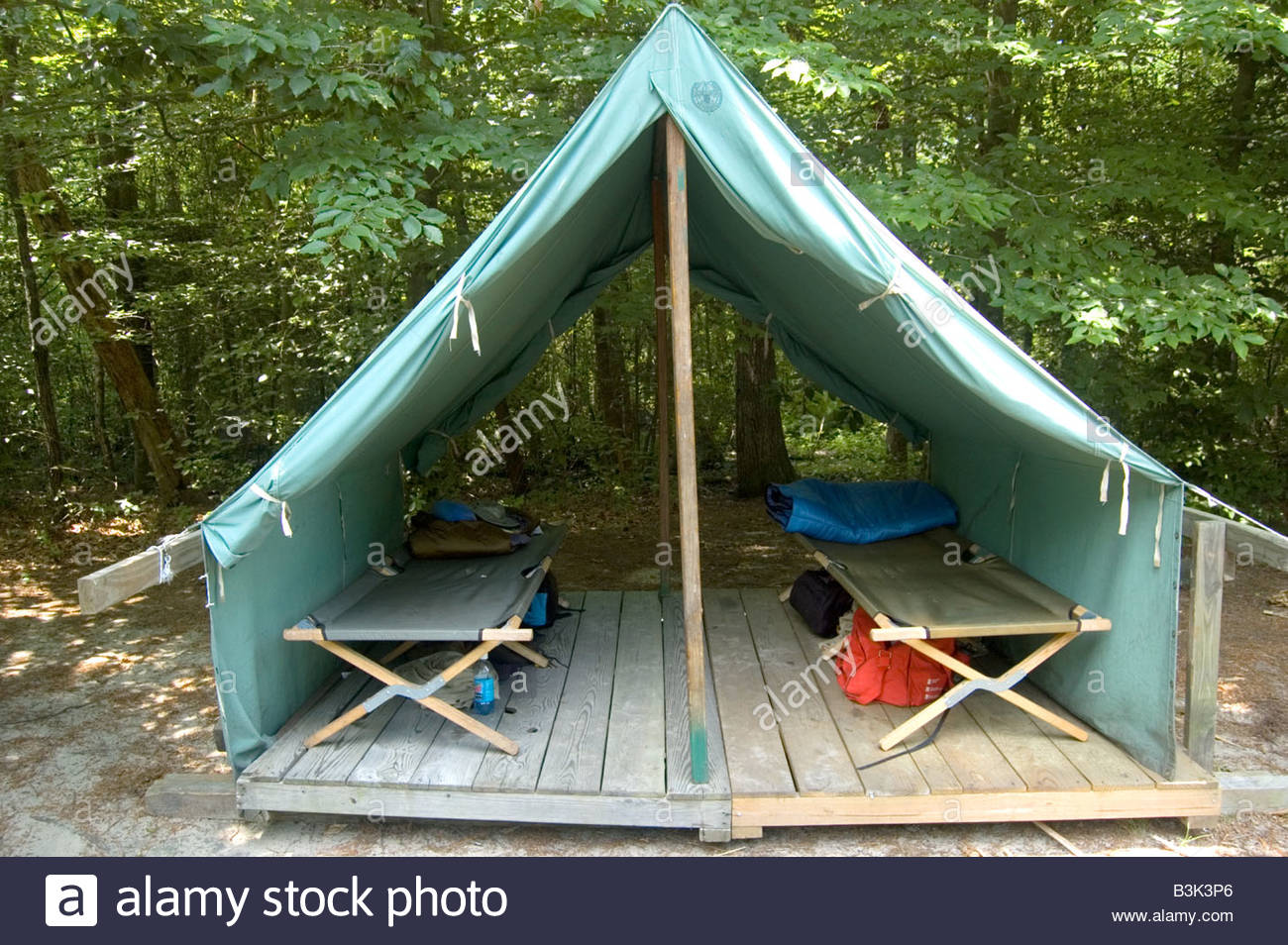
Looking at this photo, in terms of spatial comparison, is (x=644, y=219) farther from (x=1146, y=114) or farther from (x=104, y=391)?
(x=104, y=391)

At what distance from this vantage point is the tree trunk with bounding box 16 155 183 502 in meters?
6.23

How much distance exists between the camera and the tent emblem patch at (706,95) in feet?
8.05

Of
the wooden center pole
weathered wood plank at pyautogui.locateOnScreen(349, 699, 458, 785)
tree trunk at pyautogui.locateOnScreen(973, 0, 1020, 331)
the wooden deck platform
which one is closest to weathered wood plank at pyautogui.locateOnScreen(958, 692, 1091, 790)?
the wooden deck platform

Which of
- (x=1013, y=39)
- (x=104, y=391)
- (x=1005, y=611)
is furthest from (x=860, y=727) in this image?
(x=104, y=391)

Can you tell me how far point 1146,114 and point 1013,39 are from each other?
4.91 feet

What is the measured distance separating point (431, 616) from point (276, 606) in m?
0.54

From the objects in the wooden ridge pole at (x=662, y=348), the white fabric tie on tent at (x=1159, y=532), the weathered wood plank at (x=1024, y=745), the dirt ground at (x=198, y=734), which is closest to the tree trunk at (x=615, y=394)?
the dirt ground at (x=198, y=734)

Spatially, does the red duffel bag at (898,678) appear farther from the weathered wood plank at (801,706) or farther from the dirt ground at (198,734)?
the dirt ground at (198,734)

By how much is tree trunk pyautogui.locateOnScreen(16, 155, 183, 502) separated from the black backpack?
503 cm

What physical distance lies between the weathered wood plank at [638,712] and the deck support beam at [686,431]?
0.61 ft

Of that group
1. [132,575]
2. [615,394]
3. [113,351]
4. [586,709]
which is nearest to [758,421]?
[615,394]

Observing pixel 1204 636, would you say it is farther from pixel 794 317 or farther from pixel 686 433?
pixel 794 317

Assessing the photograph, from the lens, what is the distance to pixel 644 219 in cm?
434

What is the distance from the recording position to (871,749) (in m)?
3.00
